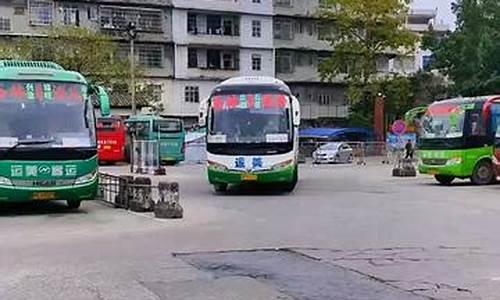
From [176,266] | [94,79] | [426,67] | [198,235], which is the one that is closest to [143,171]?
[94,79]

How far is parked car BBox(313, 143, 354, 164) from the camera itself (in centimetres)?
5153

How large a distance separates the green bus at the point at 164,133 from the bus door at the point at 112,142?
0.64m

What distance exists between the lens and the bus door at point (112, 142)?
158ft

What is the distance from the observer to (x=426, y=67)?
213 ft

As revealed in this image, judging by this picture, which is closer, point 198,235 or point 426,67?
point 198,235

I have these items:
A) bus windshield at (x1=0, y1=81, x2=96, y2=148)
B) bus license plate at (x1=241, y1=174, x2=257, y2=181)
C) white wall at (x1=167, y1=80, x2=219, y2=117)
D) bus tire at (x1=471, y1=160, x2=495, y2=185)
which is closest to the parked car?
white wall at (x1=167, y1=80, x2=219, y2=117)

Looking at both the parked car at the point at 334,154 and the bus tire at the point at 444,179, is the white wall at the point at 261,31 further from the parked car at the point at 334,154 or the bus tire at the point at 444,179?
the bus tire at the point at 444,179

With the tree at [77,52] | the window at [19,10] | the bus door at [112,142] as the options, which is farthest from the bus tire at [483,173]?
the window at [19,10]

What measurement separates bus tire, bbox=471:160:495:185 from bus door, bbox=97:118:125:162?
25.7 m

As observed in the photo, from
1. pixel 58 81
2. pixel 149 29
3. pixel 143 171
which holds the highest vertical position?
pixel 149 29

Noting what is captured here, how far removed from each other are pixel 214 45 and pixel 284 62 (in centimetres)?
667

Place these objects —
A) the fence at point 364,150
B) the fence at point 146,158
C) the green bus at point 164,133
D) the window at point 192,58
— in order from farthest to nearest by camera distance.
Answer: the window at point 192,58, the fence at point 364,150, the green bus at point 164,133, the fence at point 146,158

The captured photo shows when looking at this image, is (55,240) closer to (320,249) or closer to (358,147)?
(320,249)

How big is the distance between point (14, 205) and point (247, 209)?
5436mm
